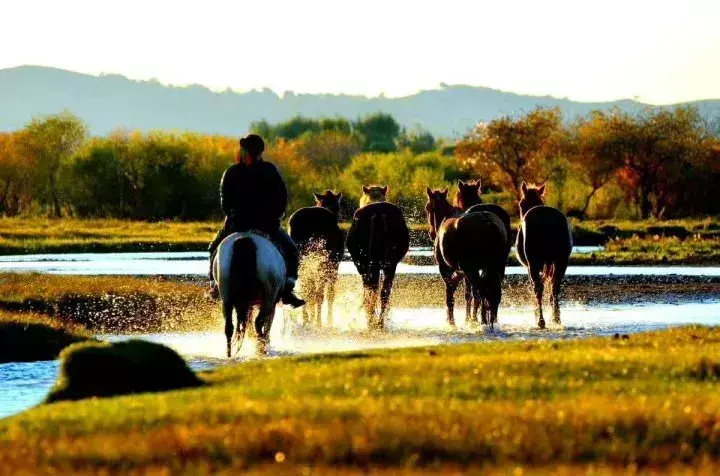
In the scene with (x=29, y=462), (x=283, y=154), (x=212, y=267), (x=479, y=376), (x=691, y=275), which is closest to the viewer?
(x=29, y=462)

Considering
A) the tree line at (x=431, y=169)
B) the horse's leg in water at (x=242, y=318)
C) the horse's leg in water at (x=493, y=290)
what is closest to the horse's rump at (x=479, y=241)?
the horse's leg in water at (x=493, y=290)

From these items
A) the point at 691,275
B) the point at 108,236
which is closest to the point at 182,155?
the point at 108,236

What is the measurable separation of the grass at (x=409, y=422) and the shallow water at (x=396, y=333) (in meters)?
4.50

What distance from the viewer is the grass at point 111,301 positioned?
27.7 m

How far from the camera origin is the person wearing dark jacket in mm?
18875

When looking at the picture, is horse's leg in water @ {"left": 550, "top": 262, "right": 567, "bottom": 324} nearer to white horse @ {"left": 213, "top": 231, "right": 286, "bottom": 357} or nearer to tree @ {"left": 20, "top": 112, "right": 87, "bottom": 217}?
white horse @ {"left": 213, "top": 231, "right": 286, "bottom": 357}

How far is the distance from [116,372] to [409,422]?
4.74m

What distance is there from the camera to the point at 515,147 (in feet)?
307

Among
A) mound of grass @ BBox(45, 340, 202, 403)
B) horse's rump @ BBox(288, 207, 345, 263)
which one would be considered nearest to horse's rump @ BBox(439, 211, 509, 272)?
horse's rump @ BBox(288, 207, 345, 263)

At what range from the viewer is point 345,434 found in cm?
1010

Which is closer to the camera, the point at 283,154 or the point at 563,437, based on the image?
the point at 563,437

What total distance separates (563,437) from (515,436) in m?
0.36

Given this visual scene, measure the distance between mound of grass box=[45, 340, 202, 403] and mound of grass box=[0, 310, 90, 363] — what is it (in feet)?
26.8

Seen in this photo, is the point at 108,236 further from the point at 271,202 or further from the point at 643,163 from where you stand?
the point at 271,202
